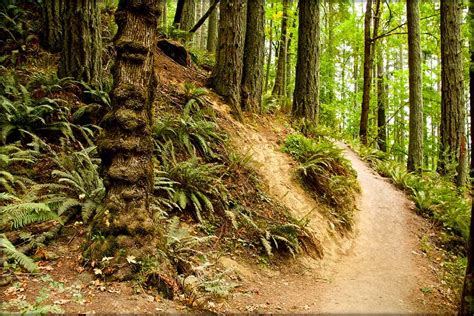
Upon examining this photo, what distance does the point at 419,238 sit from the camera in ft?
26.8

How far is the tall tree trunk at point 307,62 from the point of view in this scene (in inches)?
429

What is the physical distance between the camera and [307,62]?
1098 centimetres

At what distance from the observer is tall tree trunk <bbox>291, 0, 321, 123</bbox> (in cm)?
1089

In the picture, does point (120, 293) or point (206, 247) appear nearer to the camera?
point (120, 293)

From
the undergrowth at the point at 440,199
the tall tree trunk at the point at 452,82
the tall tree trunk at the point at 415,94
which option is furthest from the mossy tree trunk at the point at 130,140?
the tall tree trunk at the point at 415,94

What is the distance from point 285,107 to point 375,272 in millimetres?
6754

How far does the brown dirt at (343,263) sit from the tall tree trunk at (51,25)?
3.87m

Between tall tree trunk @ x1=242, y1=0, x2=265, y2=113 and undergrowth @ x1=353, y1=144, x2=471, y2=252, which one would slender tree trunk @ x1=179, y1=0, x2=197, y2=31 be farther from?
undergrowth @ x1=353, y1=144, x2=471, y2=252

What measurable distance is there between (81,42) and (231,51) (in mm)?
3679

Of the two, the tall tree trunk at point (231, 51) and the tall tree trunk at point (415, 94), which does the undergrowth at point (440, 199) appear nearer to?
the tall tree trunk at point (415, 94)

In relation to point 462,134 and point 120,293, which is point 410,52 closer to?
point 462,134

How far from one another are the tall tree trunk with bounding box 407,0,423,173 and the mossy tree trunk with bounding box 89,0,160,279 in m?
10.4

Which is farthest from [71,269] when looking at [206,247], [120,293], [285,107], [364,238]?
[285,107]

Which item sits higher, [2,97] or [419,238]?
[2,97]
